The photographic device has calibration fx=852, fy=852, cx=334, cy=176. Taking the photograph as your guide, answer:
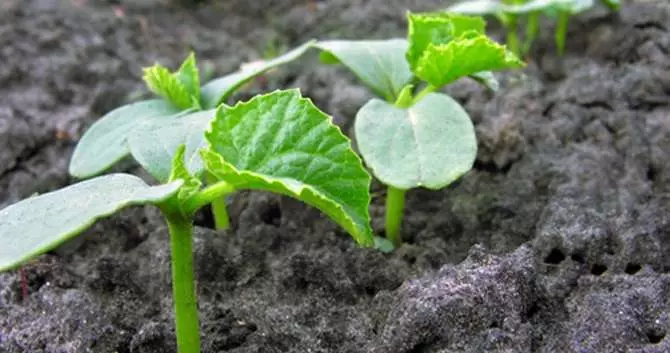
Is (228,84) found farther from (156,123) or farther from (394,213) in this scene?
(394,213)

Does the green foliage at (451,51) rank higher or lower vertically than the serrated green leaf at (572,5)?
higher

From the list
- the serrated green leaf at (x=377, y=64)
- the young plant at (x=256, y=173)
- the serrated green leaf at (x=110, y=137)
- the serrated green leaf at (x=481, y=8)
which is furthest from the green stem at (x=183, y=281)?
the serrated green leaf at (x=481, y=8)

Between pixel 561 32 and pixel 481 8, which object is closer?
pixel 481 8

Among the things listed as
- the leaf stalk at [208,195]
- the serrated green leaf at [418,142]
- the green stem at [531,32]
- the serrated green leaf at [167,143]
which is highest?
the leaf stalk at [208,195]

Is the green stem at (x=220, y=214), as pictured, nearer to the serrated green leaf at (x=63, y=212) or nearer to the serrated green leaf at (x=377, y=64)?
the serrated green leaf at (x=377, y=64)

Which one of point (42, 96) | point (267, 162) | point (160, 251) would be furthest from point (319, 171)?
point (42, 96)

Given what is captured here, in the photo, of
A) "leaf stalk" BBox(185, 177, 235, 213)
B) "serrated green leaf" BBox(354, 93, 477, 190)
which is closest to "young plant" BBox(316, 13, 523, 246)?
"serrated green leaf" BBox(354, 93, 477, 190)

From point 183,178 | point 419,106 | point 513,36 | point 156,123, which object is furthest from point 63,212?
point 513,36
